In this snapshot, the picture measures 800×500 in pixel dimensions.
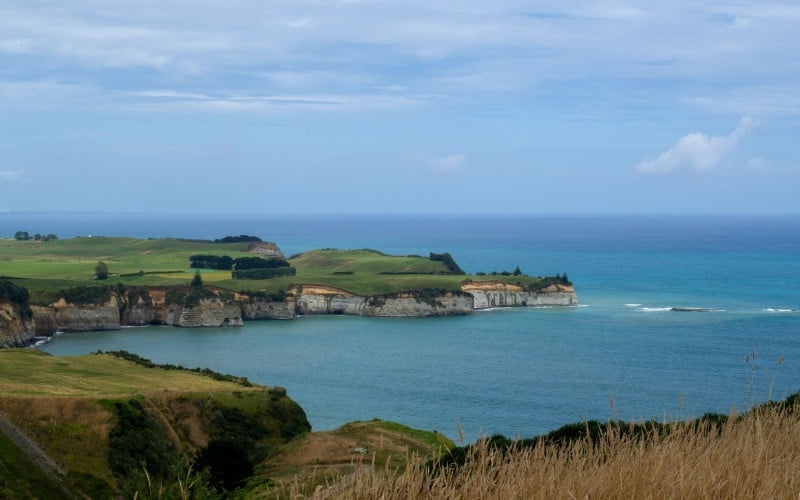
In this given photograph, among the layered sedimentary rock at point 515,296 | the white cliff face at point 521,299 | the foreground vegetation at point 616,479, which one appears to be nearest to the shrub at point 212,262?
the layered sedimentary rock at point 515,296

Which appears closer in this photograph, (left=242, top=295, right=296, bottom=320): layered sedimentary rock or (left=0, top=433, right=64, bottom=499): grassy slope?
(left=0, top=433, right=64, bottom=499): grassy slope

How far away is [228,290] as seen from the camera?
10919 centimetres

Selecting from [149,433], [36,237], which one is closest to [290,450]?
[149,433]

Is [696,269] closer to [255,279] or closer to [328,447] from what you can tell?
[255,279]

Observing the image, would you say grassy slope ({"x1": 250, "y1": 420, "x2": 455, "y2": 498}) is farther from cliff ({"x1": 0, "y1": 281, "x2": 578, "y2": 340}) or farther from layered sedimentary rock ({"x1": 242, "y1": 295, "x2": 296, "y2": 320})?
layered sedimentary rock ({"x1": 242, "y1": 295, "x2": 296, "y2": 320})

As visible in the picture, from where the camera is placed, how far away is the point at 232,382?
5497 centimetres

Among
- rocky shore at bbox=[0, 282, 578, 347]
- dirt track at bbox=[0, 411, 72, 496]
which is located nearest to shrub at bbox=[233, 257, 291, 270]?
rocky shore at bbox=[0, 282, 578, 347]

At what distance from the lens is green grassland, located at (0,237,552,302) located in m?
113

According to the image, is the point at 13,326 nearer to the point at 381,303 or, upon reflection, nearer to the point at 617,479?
the point at 381,303

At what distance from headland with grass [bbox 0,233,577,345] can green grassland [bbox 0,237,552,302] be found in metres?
0.15

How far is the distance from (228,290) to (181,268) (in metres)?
23.1

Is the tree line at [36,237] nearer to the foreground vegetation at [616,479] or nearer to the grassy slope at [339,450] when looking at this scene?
the grassy slope at [339,450]

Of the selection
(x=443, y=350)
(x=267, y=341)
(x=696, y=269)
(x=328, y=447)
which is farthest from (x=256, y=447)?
(x=696, y=269)

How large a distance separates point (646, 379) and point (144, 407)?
4028 centimetres
